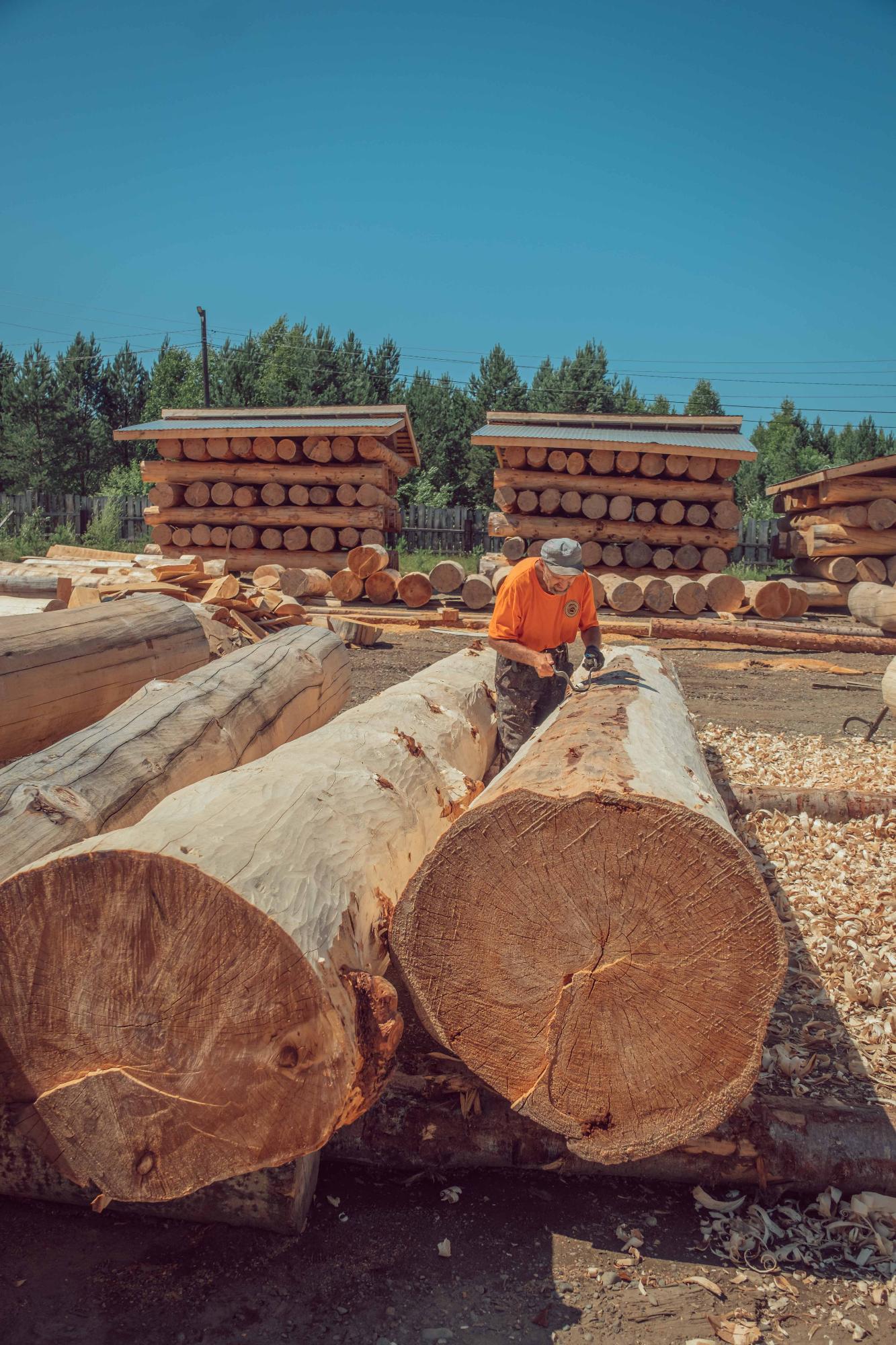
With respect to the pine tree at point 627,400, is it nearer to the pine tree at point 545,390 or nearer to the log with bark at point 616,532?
the pine tree at point 545,390

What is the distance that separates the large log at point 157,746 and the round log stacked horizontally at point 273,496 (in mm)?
9655

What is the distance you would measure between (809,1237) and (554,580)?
2966 mm

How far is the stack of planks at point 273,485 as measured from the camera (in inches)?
578

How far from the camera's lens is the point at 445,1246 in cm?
224

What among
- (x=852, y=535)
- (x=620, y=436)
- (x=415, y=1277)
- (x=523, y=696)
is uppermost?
(x=620, y=436)

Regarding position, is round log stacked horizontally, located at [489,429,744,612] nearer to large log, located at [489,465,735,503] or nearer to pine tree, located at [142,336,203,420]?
large log, located at [489,465,735,503]

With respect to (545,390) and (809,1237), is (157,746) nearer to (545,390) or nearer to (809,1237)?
(809,1237)

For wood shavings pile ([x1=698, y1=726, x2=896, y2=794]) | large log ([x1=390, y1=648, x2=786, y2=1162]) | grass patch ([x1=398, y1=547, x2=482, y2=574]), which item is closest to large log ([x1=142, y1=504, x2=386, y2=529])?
grass patch ([x1=398, y1=547, x2=482, y2=574])

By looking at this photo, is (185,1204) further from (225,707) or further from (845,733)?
(845,733)

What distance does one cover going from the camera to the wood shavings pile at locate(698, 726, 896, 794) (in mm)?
5789

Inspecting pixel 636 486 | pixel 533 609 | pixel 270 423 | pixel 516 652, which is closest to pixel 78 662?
pixel 516 652

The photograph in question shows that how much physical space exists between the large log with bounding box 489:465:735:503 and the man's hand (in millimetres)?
10271

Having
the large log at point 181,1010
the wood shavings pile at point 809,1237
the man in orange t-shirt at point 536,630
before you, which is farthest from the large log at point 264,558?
the wood shavings pile at point 809,1237

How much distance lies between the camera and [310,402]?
3306 cm
